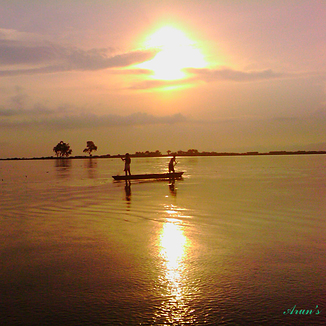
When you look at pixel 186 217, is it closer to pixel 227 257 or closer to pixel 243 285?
pixel 227 257

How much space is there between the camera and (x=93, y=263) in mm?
9383

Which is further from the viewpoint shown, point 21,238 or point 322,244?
point 21,238

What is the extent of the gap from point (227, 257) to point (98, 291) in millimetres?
3955

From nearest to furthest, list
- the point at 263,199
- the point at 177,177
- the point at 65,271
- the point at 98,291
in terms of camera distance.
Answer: the point at 98,291
the point at 65,271
the point at 263,199
the point at 177,177

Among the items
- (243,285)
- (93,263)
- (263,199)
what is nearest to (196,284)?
(243,285)

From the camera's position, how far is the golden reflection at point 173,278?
6.30m

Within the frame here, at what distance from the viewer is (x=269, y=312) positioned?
6445 millimetres

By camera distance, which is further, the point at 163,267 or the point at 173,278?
the point at 163,267

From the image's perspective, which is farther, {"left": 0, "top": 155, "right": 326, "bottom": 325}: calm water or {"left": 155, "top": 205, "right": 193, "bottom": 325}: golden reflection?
{"left": 0, "top": 155, "right": 326, "bottom": 325}: calm water

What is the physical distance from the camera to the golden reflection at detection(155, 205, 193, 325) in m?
6.30

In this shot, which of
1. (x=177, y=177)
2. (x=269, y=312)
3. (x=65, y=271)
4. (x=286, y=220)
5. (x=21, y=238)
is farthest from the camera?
(x=177, y=177)

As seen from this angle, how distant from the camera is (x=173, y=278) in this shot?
26.5 ft

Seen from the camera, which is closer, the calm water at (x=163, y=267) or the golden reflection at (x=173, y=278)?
the golden reflection at (x=173, y=278)

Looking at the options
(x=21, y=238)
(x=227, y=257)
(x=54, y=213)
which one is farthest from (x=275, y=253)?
(x=54, y=213)
